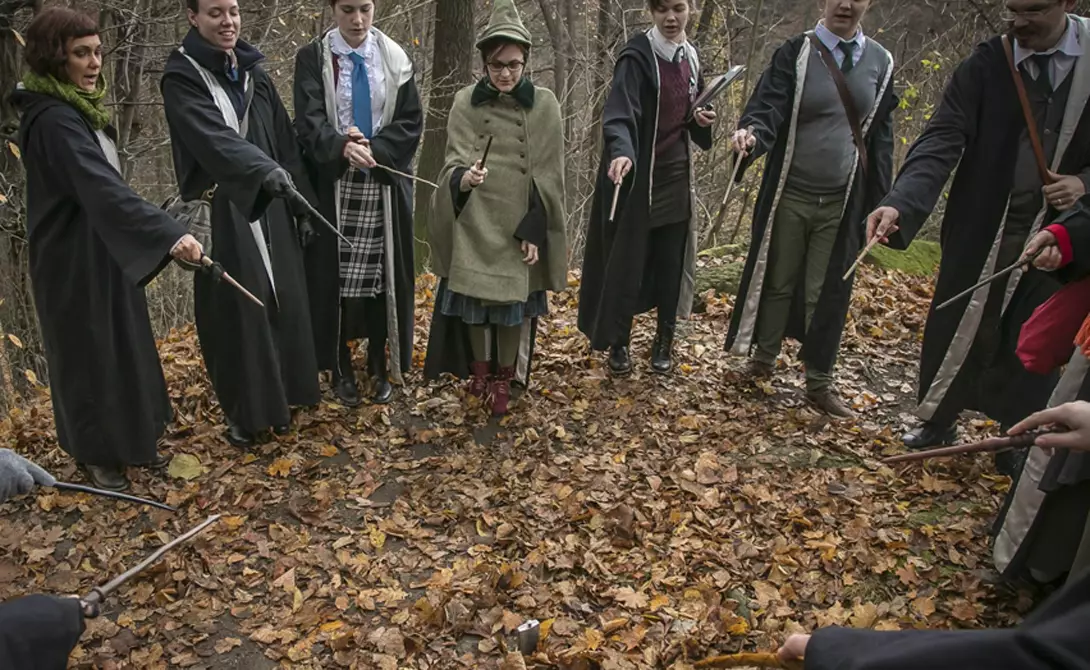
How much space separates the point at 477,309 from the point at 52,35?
2513mm

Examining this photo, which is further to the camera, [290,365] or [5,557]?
[290,365]

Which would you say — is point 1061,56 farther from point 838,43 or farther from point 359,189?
point 359,189

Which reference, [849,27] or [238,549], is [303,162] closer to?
[238,549]

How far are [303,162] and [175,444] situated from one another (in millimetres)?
1823

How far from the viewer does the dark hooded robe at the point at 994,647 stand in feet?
4.01

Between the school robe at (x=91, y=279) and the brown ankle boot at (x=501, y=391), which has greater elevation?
the school robe at (x=91, y=279)

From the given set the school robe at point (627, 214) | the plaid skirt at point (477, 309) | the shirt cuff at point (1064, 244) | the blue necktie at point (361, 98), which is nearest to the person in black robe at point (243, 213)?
the blue necktie at point (361, 98)

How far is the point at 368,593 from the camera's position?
3518mm

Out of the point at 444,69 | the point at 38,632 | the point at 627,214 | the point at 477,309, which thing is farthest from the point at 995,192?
the point at 444,69

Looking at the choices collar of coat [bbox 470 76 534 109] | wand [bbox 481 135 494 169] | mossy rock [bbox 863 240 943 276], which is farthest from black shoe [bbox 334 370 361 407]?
mossy rock [bbox 863 240 943 276]

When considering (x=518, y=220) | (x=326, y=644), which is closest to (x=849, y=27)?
(x=518, y=220)

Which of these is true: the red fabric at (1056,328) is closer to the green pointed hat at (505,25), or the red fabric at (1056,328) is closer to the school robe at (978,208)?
the school robe at (978,208)

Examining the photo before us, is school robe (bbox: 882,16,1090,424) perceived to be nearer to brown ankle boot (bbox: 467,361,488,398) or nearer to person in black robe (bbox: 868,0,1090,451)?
person in black robe (bbox: 868,0,1090,451)

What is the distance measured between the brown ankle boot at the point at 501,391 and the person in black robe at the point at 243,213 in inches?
43.1
